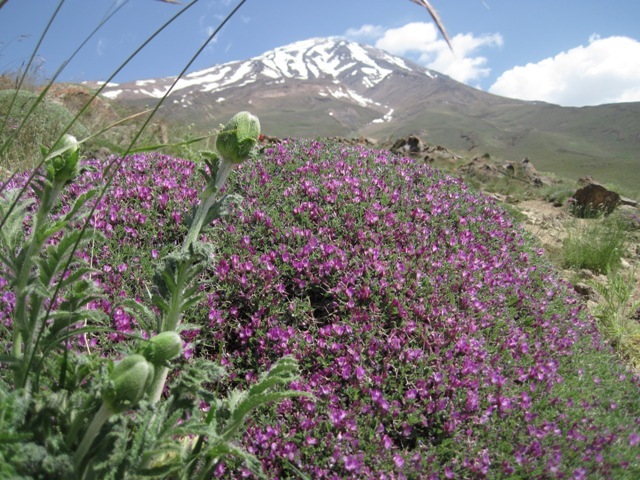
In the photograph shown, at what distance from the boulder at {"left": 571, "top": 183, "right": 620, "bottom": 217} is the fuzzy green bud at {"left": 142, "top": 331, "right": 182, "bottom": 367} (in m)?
10.5

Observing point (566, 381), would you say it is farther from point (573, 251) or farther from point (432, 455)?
point (573, 251)

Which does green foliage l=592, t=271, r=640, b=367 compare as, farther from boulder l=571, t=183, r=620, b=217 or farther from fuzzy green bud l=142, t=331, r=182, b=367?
fuzzy green bud l=142, t=331, r=182, b=367

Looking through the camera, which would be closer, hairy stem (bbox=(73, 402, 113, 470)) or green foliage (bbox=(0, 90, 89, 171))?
hairy stem (bbox=(73, 402, 113, 470))

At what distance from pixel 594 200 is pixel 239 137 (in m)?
10.8

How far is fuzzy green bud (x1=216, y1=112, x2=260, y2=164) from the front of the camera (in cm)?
155

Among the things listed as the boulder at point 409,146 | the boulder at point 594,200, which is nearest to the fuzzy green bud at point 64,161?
the boulder at point 594,200

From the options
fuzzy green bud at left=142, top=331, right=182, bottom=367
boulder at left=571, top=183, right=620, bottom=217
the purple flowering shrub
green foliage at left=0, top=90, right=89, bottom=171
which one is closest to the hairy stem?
fuzzy green bud at left=142, top=331, right=182, bottom=367

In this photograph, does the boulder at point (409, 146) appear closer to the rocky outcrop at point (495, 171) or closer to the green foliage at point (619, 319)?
the rocky outcrop at point (495, 171)

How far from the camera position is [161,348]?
3.76 feet

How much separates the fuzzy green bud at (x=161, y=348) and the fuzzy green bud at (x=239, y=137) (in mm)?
663

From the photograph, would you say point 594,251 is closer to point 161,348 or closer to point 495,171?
point 495,171

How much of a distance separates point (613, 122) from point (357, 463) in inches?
7399

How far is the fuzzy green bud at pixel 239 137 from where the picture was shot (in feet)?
5.08

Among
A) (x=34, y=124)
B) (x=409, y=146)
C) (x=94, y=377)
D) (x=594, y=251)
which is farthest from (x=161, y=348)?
(x=409, y=146)
